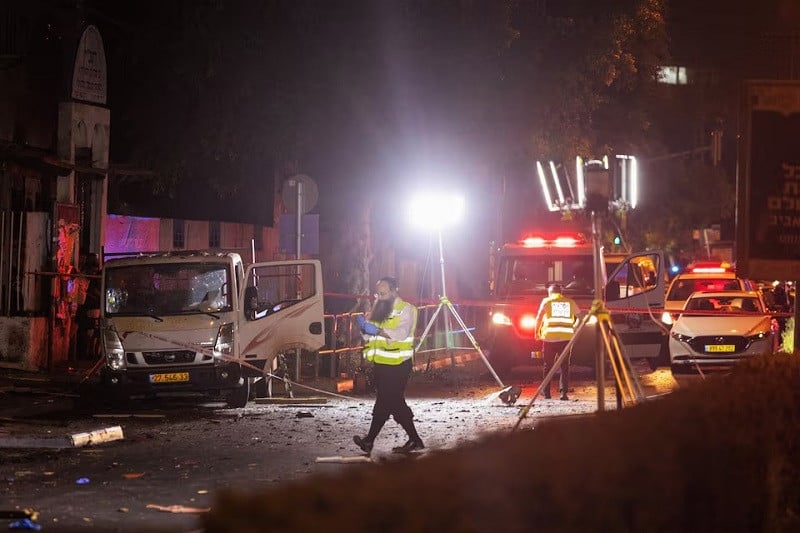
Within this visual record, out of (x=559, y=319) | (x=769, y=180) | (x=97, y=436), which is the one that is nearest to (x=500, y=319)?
(x=559, y=319)

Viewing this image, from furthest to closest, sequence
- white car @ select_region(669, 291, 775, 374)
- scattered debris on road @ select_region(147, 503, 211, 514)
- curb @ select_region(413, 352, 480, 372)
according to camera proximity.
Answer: curb @ select_region(413, 352, 480, 372) < white car @ select_region(669, 291, 775, 374) < scattered debris on road @ select_region(147, 503, 211, 514)

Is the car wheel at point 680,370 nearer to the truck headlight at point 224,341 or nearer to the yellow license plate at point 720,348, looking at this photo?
the yellow license plate at point 720,348

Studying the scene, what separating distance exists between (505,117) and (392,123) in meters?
2.68

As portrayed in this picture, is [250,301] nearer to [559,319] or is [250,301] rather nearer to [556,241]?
[559,319]

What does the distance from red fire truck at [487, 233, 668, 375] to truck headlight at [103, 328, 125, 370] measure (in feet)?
24.2

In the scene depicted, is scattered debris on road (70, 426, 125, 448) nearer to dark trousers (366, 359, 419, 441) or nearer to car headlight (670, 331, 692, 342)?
dark trousers (366, 359, 419, 441)

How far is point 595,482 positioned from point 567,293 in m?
17.4

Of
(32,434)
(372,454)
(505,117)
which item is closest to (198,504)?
(372,454)

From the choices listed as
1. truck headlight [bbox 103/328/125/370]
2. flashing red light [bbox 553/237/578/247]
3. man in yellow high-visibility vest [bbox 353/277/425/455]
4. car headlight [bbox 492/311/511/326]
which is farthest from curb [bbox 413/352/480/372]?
man in yellow high-visibility vest [bbox 353/277/425/455]

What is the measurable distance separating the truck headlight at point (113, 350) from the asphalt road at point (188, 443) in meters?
0.61

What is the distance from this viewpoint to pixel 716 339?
69.6 ft

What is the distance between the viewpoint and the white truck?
17047 millimetres

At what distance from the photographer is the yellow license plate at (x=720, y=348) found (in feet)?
69.4

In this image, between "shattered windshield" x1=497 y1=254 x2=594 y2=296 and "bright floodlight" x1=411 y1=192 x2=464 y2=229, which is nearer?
"shattered windshield" x1=497 y1=254 x2=594 y2=296
